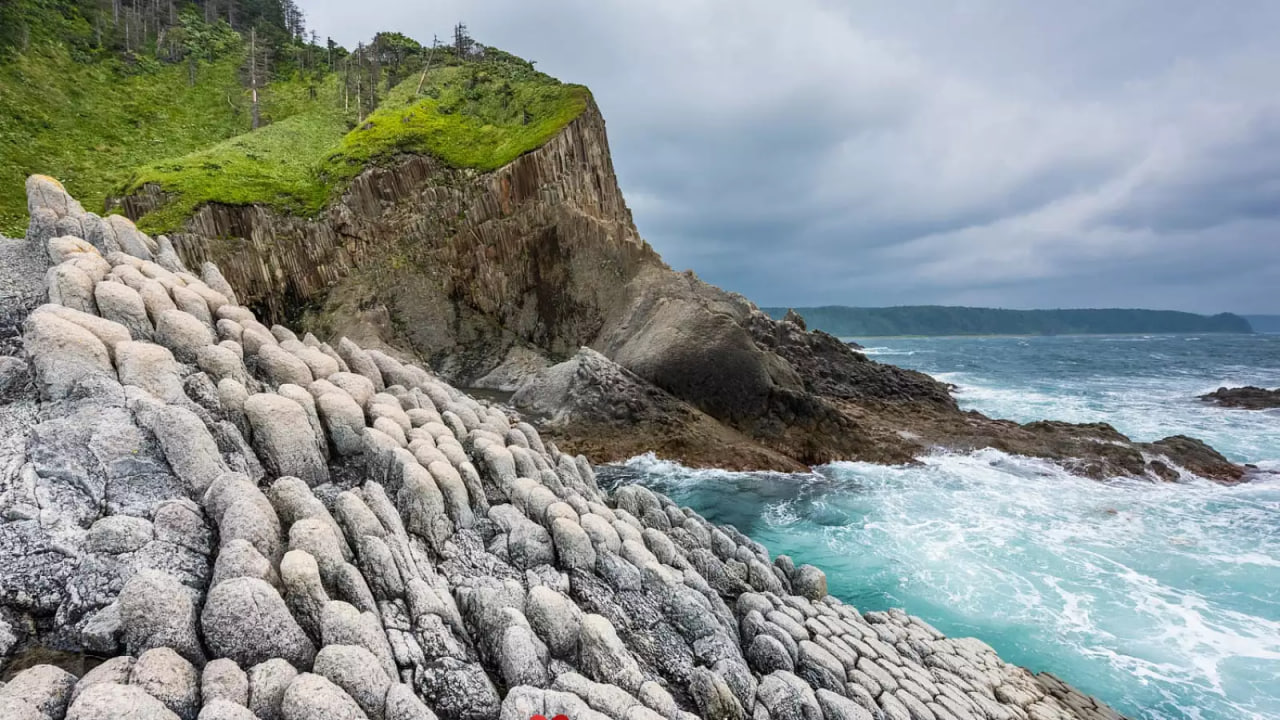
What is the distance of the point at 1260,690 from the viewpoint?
12.4 m

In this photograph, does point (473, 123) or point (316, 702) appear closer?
point (316, 702)

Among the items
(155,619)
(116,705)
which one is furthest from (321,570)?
(116,705)

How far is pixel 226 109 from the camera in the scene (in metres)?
59.6

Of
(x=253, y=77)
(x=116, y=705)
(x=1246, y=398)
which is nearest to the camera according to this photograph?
(x=116, y=705)

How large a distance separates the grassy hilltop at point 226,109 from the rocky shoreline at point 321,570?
3260 centimetres

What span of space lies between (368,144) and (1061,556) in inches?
1868

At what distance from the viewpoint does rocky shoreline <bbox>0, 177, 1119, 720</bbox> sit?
534 cm

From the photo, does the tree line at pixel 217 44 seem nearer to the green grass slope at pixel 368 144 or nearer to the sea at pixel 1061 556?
the green grass slope at pixel 368 144

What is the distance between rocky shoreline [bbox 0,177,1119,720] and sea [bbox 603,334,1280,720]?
3103 mm

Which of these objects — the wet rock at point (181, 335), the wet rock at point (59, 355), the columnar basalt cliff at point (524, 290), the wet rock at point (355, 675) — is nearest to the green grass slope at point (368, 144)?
the columnar basalt cliff at point (524, 290)

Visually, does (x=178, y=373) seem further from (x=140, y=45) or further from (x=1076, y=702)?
(x=140, y=45)

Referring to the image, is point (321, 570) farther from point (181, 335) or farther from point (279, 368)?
point (181, 335)

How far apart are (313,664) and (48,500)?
11.9 feet

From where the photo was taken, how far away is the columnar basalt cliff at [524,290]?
31719mm
